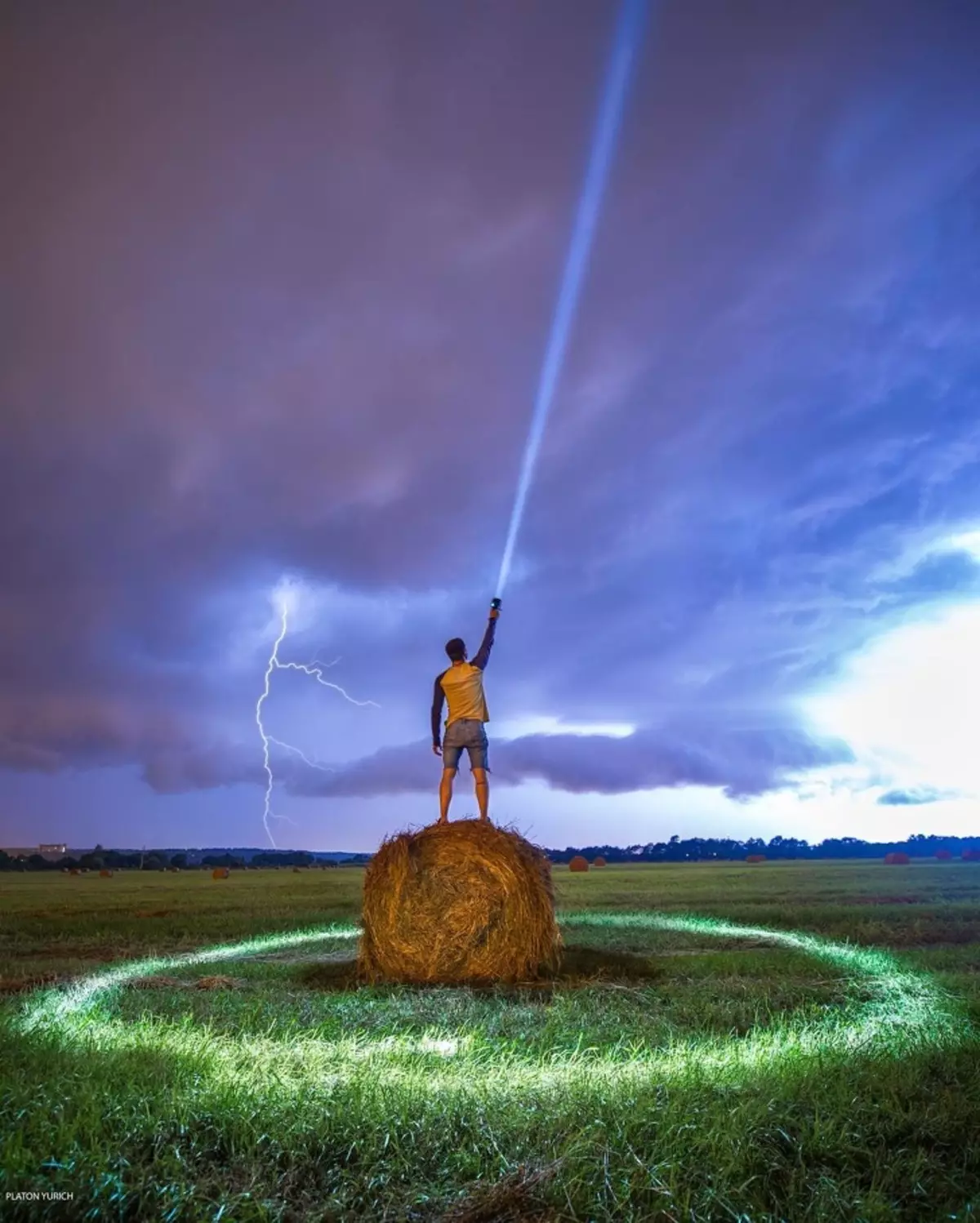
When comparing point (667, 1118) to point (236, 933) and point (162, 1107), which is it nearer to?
point (162, 1107)

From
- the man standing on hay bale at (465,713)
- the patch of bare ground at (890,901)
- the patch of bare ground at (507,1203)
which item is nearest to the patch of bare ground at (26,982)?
the man standing on hay bale at (465,713)

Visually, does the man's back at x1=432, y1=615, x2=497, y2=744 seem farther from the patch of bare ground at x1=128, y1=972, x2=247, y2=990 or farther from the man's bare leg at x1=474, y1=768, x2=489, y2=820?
the patch of bare ground at x1=128, y1=972, x2=247, y2=990

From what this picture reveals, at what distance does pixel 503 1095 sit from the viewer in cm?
514

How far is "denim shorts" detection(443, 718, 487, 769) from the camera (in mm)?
13000

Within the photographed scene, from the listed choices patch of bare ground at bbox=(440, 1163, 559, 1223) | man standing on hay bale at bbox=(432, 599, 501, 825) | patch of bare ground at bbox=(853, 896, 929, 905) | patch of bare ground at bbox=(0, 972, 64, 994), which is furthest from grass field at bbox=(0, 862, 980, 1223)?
patch of bare ground at bbox=(853, 896, 929, 905)

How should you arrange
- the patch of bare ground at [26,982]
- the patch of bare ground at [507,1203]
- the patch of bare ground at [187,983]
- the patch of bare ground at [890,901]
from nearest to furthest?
1. the patch of bare ground at [507,1203]
2. the patch of bare ground at [187,983]
3. the patch of bare ground at [26,982]
4. the patch of bare ground at [890,901]

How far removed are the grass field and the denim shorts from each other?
10.8 ft

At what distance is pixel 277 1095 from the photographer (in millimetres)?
4996

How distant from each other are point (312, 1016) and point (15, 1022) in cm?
237

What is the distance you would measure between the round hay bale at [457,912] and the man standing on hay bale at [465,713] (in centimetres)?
148

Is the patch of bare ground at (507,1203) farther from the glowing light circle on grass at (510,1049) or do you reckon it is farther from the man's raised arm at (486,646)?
the man's raised arm at (486,646)

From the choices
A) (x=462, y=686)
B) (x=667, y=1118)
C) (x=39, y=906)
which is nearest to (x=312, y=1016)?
(x=667, y=1118)

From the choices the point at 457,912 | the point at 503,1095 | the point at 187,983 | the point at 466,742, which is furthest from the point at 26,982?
the point at 503,1095

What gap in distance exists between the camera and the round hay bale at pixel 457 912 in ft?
35.4
